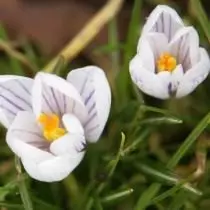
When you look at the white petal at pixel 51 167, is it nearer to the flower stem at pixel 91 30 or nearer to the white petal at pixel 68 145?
the white petal at pixel 68 145

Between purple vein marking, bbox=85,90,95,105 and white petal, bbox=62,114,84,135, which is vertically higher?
purple vein marking, bbox=85,90,95,105

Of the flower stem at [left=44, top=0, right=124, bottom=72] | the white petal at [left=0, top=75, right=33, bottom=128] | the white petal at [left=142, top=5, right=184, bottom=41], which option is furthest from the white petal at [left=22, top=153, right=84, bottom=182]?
the flower stem at [left=44, top=0, right=124, bottom=72]

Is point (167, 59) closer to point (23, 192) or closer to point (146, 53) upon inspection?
point (146, 53)

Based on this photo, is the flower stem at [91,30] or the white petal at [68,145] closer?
the white petal at [68,145]

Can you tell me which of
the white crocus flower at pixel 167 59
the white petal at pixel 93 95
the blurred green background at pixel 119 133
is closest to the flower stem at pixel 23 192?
the blurred green background at pixel 119 133

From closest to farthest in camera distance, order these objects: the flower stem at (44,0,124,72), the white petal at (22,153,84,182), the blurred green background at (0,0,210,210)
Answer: the white petal at (22,153,84,182) → the blurred green background at (0,0,210,210) → the flower stem at (44,0,124,72)

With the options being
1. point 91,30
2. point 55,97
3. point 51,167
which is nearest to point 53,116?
point 55,97

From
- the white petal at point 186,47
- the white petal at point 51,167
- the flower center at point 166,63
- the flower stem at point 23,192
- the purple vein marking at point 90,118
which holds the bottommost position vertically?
the flower stem at point 23,192

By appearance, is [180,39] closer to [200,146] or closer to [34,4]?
[200,146]

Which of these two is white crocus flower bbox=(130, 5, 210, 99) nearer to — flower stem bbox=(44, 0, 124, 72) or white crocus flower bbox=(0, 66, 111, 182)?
white crocus flower bbox=(0, 66, 111, 182)
